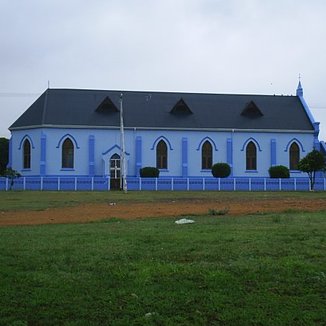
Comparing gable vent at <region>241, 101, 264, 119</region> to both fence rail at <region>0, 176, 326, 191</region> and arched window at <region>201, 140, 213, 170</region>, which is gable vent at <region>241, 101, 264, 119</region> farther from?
fence rail at <region>0, 176, 326, 191</region>

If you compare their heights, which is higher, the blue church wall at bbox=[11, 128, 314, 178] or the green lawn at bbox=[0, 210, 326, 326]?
the blue church wall at bbox=[11, 128, 314, 178]

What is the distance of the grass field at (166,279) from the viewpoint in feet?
19.8

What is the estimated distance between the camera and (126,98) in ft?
182

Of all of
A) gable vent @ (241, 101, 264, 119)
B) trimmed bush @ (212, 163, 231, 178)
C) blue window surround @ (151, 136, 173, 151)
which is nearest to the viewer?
trimmed bush @ (212, 163, 231, 178)

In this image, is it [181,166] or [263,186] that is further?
[181,166]

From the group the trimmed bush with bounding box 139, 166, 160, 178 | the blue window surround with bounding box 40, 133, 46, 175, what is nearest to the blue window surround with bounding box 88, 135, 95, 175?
the blue window surround with bounding box 40, 133, 46, 175

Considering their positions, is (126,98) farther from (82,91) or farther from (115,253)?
(115,253)

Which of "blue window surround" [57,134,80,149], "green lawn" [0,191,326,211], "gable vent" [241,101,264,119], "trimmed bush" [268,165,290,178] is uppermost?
"gable vent" [241,101,264,119]

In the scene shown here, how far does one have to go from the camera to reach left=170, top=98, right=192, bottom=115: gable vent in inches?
2151

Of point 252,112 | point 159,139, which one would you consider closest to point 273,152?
point 252,112

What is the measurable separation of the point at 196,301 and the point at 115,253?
314cm

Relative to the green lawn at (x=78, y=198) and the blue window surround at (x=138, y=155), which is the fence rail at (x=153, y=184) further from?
the green lawn at (x=78, y=198)

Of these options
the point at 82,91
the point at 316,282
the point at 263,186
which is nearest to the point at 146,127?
the point at 82,91

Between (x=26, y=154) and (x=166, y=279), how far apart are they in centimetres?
4763
